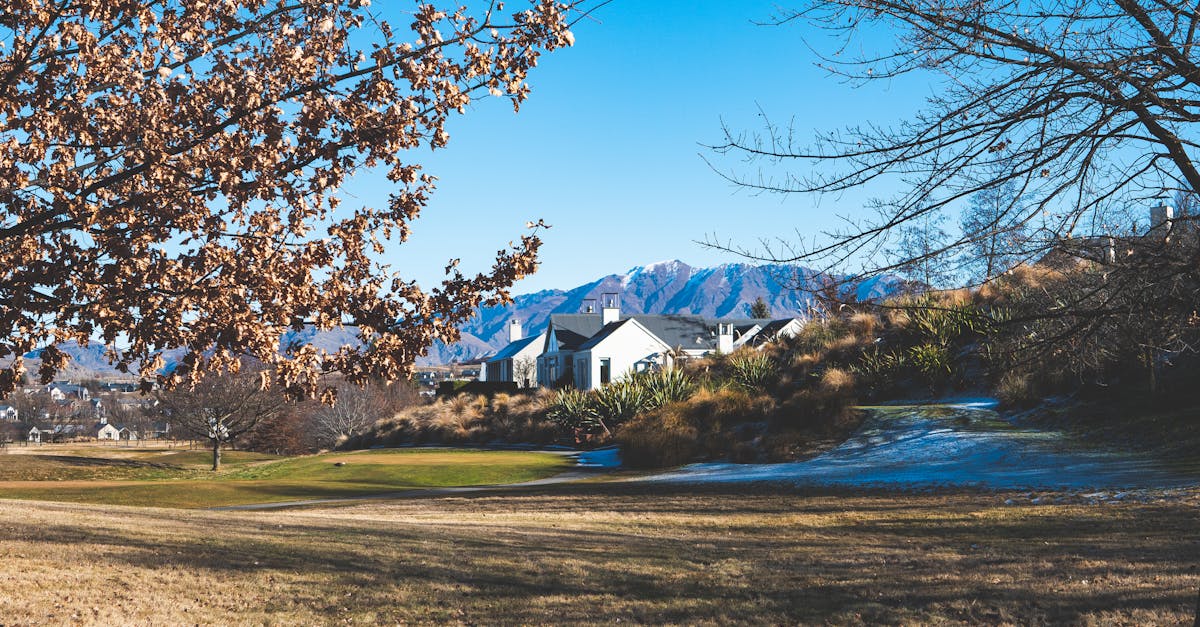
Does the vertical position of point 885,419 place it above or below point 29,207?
below

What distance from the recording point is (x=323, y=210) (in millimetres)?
8211

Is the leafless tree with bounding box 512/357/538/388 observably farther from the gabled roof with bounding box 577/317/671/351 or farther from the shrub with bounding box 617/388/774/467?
the shrub with bounding box 617/388/774/467

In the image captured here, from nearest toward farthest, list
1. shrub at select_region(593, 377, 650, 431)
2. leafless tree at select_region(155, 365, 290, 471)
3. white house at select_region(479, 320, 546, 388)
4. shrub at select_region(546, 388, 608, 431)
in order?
shrub at select_region(593, 377, 650, 431) < shrub at select_region(546, 388, 608, 431) < leafless tree at select_region(155, 365, 290, 471) < white house at select_region(479, 320, 546, 388)

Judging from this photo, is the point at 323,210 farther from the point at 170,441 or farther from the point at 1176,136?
the point at 170,441

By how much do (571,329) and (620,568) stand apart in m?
50.8

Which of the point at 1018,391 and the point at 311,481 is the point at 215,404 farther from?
the point at 1018,391

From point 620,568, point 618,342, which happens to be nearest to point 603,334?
point 618,342

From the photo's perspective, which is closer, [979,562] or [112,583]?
[112,583]

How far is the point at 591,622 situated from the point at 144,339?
4.05m

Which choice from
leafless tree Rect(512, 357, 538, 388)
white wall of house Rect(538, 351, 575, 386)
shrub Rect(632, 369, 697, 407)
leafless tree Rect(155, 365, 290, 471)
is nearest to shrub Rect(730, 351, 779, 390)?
shrub Rect(632, 369, 697, 407)

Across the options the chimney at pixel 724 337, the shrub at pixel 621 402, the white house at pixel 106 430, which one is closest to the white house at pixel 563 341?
the chimney at pixel 724 337

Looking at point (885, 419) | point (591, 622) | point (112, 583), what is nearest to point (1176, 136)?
point (591, 622)

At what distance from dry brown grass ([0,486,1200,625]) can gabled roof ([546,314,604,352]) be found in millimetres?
44742

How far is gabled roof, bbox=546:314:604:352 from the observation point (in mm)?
58719
